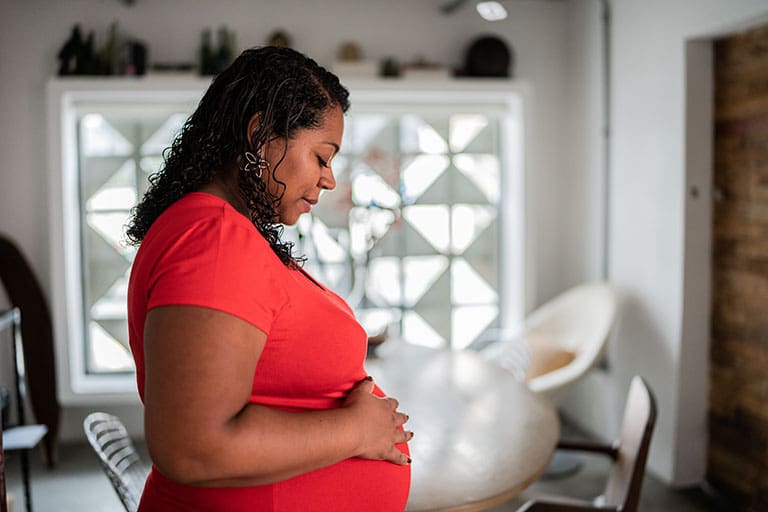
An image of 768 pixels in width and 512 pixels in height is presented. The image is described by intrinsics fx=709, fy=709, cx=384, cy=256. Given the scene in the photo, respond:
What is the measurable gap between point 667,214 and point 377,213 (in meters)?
1.84

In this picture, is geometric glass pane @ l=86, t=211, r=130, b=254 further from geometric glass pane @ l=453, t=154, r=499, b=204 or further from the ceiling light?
the ceiling light

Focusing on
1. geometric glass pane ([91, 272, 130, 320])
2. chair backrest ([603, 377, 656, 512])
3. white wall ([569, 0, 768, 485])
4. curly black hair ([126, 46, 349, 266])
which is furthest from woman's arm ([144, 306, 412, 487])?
geometric glass pane ([91, 272, 130, 320])

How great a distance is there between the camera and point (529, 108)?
4.41 meters

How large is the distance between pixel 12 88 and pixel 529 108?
3.10 m

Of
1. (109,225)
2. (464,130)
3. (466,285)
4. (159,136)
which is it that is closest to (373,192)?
(464,130)

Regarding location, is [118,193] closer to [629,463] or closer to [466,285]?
[466,285]

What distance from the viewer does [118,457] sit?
2.14 m

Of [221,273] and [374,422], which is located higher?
[221,273]

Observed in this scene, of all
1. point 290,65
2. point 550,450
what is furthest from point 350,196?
point 290,65

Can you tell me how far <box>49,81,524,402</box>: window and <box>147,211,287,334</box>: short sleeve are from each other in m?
3.36

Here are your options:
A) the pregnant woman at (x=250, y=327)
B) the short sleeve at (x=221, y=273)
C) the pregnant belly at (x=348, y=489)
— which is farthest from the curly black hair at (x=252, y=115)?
the pregnant belly at (x=348, y=489)

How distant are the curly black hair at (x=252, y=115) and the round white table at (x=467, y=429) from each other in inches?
36.7

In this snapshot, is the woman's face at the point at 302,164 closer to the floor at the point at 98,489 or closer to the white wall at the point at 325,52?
the floor at the point at 98,489

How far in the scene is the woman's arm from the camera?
843 millimetres
